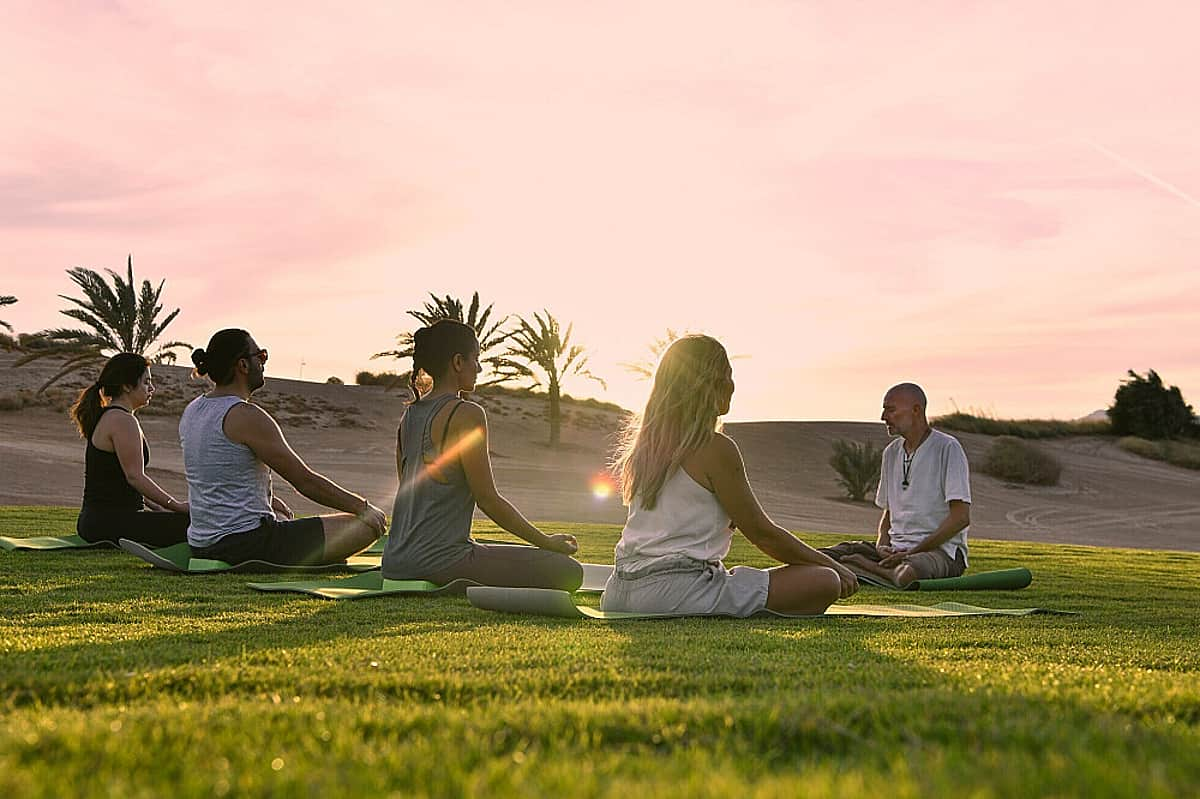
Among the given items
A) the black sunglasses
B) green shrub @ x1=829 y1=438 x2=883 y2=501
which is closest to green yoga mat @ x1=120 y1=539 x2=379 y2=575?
the black sunglasses

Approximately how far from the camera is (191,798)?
5.17ft

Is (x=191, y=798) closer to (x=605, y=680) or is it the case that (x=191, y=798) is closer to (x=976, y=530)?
(x=605, y=680)

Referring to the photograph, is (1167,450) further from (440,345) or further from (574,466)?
(440,345)

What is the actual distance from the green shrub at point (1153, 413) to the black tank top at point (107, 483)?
51664 mm

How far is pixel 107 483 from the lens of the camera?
8.30 metres

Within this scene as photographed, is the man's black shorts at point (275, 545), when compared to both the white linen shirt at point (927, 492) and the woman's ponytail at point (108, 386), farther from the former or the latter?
the white linen shirt at point (927, 492)

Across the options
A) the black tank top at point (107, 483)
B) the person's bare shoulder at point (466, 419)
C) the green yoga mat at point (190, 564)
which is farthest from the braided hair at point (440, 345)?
the black tank top at point (107, 483)

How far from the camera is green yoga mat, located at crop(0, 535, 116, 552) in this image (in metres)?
8.01

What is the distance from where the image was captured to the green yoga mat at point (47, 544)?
8008 millimetres

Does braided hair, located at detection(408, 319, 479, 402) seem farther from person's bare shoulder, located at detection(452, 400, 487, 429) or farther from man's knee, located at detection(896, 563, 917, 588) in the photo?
man's knee, located at detection(896, 563, 917, 588)

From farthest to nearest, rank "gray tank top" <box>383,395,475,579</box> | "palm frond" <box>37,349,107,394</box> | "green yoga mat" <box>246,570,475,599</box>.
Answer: "palm frond" <box>37,349,107,394</box> → "gray tank top" <box>383,395,475,579</box> → "green yoga mat" <box>246,570,475,599</box>

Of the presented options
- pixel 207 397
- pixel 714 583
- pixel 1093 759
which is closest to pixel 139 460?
pixel 207 397

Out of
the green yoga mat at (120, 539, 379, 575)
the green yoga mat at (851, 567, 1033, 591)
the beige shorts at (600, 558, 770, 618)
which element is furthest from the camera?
the green yoga mat at (851, 567, 1033, 591)

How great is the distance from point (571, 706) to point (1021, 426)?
53292 millimetres
